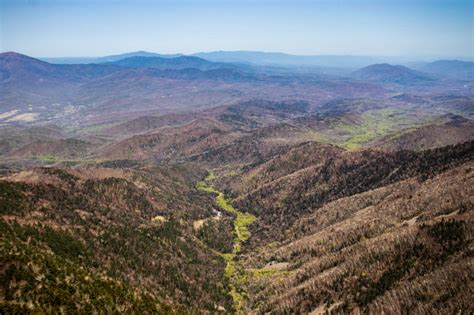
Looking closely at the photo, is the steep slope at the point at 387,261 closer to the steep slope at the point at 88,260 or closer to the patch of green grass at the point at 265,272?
the patch of green grass at the point at 265,272

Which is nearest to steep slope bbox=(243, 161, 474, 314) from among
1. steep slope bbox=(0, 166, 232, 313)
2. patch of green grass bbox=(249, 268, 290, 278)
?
patch of green grass bbox=(249, 268, 290, 278)

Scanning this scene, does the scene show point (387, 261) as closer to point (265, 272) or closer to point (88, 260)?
point (265, 272)

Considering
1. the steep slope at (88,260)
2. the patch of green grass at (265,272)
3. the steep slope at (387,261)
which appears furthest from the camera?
the patch of green grass at (265,272)

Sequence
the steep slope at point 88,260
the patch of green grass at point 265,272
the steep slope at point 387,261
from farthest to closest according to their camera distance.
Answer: the patch of green grass at point 265,272 < the steep slope at point 387,261 < the steep slope at point 88,260

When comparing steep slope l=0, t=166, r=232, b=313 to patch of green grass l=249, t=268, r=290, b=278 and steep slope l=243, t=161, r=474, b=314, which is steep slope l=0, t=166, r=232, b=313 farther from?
steep slope l=243, t=161, r=474, b=314

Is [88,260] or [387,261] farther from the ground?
[88,260]

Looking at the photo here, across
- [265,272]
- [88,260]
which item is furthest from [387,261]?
[88,260]

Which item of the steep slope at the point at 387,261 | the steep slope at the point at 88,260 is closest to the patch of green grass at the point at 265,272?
the steep slope at the point at 387,261

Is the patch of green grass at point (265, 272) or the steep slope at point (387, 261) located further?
the patch of green grass at point (265, 272)

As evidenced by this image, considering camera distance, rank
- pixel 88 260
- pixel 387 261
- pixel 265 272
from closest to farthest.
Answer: pixel 387 261 < pixel 88 260 < pixel 265 272

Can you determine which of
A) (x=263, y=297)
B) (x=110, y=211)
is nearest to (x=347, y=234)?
(x=263, y=297)

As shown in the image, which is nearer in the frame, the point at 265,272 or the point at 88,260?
the point at 88,260

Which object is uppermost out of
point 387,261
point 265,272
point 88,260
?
point 88,260
